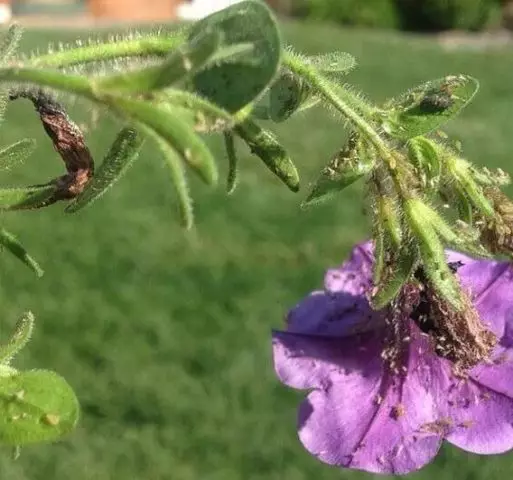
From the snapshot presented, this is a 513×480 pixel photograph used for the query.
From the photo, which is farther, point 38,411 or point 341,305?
point 341,305

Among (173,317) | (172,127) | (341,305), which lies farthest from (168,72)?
(173,317)

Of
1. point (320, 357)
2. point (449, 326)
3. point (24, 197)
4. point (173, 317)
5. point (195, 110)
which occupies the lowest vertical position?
point (173, 317)

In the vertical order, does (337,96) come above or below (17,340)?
above

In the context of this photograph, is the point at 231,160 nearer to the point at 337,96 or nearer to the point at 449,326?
the point at 337,96

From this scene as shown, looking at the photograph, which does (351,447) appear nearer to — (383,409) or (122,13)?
(383,409)

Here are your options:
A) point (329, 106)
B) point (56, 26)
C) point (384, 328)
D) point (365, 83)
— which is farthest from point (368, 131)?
point (56, 26)

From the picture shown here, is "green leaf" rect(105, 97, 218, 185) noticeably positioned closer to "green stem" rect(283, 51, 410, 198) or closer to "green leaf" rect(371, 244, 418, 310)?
"green stem" rect(283, 51, 410, 198)
